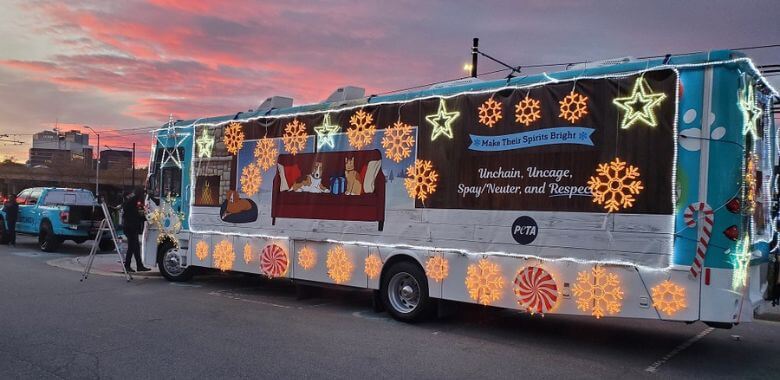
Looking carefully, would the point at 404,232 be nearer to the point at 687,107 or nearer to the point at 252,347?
the point at 252,347

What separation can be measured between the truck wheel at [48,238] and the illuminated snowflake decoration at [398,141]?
46.7 feet

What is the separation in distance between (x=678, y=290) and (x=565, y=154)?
6.10 feet

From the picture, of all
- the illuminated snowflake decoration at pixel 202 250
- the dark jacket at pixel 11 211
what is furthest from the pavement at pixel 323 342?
the dark jacket at pixel 11 211

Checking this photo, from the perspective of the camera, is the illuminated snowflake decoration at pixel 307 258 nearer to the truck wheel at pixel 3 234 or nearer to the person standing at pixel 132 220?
the person standing at pixel 132 220

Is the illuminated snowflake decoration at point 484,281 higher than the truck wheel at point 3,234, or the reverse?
the illuminated snowflake decoration at point 484,281

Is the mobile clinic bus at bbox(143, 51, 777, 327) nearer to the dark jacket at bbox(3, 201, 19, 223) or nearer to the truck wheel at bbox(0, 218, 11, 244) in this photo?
the dark jacket at bbox(3, 201, 19, 223)

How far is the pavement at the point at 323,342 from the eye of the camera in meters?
5.96

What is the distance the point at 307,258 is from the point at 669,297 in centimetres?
538

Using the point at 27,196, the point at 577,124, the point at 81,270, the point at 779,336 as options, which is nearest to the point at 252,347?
the point at 577,124

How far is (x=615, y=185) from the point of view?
637 cm

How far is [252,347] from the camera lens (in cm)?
676

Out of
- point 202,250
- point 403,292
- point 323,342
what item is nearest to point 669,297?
point 403,292

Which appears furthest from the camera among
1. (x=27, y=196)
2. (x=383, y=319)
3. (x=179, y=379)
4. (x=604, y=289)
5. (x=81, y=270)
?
(x=27, y=196)

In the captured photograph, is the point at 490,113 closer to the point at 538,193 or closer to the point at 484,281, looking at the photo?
the point at 538,193
